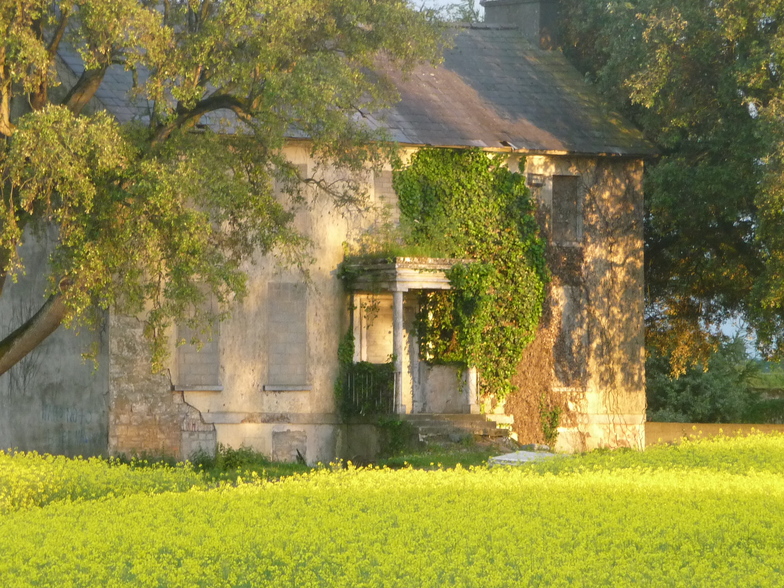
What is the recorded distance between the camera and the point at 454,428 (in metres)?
23.4

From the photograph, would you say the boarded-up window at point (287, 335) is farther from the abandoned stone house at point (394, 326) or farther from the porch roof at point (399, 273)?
the porch roof at point (399, 273)

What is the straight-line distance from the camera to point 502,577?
913cm

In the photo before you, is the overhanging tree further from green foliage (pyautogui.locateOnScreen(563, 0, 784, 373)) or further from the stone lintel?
green foliage (pyautogui.locateOnScreen(563, 0, 784, 373))

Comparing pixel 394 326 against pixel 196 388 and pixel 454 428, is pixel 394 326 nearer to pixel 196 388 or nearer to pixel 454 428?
pixel 454 428

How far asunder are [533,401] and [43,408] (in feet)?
33.2

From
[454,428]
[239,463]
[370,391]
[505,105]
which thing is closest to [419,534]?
[239,463]

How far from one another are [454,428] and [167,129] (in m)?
8.38

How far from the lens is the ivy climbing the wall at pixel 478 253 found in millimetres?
24984

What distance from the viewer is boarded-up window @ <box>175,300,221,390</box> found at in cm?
2327

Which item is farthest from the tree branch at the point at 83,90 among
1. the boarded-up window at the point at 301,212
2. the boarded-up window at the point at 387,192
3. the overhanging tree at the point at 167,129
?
the boarded-up window at the point at 387,192

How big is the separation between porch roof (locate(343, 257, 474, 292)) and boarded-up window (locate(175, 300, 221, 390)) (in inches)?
117

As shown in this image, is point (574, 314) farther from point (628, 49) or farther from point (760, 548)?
point (760, 548)

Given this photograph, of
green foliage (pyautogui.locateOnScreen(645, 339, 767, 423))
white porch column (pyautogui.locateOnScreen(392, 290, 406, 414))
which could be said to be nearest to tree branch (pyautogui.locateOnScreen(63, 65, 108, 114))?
white porch column (pyautogui.locateOnScreen(392, 290, 406, 414))

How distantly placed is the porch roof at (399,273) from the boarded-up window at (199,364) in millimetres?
2966
